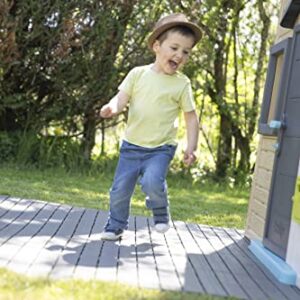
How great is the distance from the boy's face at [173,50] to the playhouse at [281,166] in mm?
697

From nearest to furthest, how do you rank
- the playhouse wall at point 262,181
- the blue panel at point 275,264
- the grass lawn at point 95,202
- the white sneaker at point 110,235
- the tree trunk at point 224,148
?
the grass lawn at point 95,202, the blue panel at point 275,264, the white sneaker at point 110,235, the playhouse wall at point 262,181, the tree trunk at point 224,148

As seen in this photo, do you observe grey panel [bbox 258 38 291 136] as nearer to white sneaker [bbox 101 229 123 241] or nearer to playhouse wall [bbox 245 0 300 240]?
playhouse wall [bbox 245 0 300 240]

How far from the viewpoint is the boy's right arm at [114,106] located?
4.02 m

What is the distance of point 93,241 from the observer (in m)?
4.13

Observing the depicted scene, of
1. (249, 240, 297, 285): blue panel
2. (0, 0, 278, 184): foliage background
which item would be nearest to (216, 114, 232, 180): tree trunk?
(0, 0, 278, 184): foliage background

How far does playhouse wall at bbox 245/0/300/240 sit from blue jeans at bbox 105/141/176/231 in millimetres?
769

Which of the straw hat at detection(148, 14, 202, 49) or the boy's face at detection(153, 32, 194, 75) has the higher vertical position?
the straw hat at detection(148, 14, 202, 49)

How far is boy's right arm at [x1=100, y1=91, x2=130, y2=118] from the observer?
13.2ft

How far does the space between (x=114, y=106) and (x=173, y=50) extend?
0.54 m

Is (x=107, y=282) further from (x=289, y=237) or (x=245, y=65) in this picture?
(x=245, y=65)

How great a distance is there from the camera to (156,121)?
13.9ft

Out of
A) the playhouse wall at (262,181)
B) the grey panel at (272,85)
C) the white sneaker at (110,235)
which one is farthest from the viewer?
the playhouse wall at (262,181)

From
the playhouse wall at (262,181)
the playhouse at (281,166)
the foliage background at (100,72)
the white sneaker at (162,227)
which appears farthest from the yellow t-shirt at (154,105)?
the foliage background at (100,72)

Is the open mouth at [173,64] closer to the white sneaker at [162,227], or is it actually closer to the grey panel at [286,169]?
the grey panel at [286,169]
